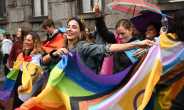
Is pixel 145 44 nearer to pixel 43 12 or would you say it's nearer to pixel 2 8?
pixel 43 12

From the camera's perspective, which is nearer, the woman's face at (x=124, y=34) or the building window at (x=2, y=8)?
the woman's face at (x=124, y=34)

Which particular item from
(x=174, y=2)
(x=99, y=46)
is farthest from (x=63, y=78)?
(x=174, y=2)

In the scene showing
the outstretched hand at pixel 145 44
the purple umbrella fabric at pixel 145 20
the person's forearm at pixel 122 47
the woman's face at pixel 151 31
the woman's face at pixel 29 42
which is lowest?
the woman's face at pixel 29 42

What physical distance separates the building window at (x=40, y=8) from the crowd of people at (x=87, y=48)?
9150 millimetres

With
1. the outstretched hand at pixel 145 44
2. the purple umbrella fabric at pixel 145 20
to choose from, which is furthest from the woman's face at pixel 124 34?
the outstretched hand at pixel 145 44

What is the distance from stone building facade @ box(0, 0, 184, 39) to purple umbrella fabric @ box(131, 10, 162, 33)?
A: 26.2ft

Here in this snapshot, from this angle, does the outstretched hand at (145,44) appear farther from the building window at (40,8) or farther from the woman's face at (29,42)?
the building window at (40,8)

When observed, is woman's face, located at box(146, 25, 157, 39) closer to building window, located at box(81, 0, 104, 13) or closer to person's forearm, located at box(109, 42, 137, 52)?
person's forearm, located at box(109, 42, 137, 52)

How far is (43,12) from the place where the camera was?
61.1 ft

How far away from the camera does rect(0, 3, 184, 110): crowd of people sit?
19.2 feet

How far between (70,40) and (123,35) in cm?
57

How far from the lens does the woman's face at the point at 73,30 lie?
6.83m

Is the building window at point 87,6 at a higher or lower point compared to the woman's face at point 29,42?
higher

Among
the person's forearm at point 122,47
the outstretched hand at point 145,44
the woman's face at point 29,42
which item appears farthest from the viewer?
the woman's face at point 29,42
